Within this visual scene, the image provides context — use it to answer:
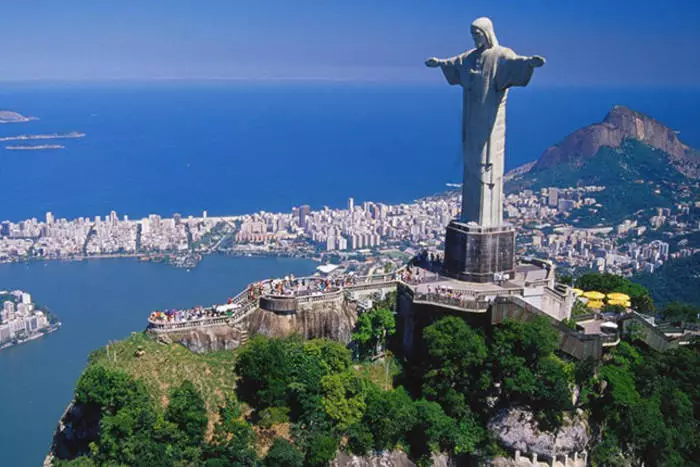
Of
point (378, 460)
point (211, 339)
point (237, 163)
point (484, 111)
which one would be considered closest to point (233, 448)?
point (378, 460)

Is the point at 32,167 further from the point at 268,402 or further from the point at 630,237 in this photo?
the point at 268,402

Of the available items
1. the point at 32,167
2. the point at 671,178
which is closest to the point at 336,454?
the point at 671,178

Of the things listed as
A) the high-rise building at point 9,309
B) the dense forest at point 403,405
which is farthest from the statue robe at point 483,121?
the high-rise building at point 9,309

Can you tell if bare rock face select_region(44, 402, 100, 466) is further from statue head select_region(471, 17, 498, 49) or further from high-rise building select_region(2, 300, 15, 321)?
high-rise building select_region(2, 300, 15, 321)

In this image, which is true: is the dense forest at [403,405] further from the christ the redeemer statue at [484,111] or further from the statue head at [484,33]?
the statue head at [484,33]

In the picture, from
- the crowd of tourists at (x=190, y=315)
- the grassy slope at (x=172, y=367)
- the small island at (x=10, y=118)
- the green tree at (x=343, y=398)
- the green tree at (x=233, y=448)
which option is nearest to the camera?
the green tree at (x=233, y=448)

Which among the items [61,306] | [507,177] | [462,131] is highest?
[462,131]

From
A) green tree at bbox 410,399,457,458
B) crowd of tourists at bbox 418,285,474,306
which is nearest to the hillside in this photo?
crowd of tourists at bbox 418,285,474,306
